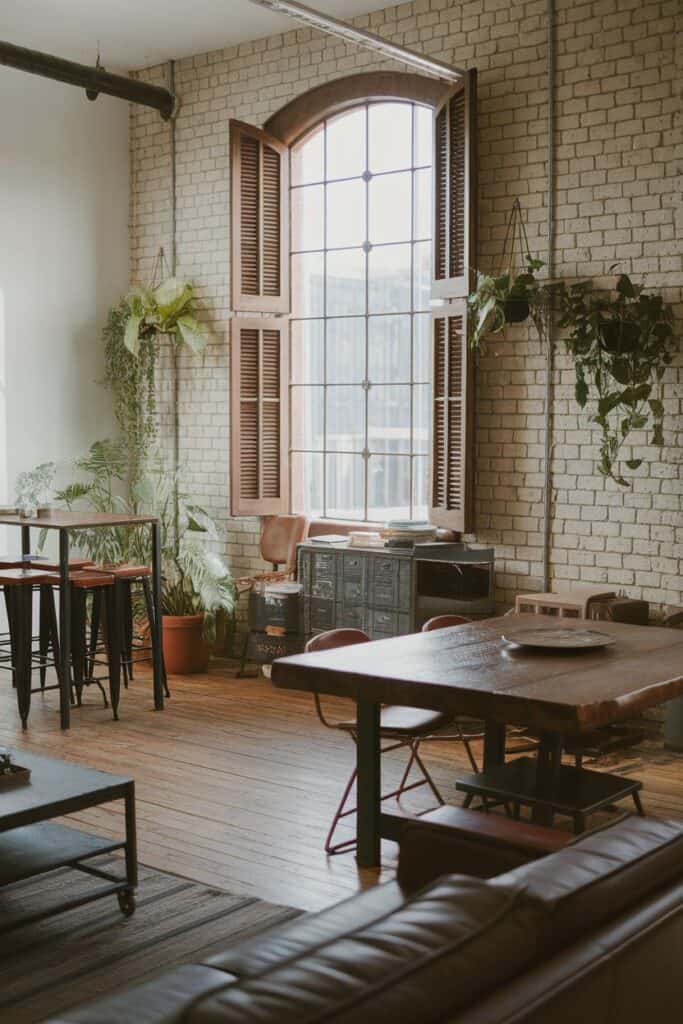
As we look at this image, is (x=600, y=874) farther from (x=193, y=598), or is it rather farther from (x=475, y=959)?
(x=193, y=598)

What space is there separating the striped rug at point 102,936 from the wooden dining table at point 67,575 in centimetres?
222

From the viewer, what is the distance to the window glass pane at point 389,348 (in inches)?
322

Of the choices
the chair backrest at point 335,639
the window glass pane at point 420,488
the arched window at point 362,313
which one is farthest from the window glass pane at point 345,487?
the chair backrest at point 335,639

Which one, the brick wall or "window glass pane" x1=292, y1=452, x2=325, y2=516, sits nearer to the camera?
the brick wall

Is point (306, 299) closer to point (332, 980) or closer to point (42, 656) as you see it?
point (42, 656)

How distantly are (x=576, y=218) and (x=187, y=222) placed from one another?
3.28m

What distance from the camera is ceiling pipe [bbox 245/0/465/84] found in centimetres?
625

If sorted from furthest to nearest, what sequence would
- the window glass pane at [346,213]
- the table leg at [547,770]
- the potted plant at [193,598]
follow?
the window glass pane at [346,213] → the potted plant at [193,598] → the table leg at [547,770]

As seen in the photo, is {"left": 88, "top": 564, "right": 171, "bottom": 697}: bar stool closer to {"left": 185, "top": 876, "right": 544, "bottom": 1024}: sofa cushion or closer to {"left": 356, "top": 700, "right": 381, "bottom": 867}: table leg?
{"left": 356, "top": 700, "right": 381, "bottom": 867}: table leg

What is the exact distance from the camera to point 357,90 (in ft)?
26.6

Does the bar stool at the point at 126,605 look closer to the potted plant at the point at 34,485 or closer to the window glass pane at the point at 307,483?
the potted plant at the point at 34,485

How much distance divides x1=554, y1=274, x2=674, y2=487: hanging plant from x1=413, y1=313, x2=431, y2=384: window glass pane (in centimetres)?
132

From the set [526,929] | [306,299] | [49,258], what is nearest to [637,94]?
[306,299]

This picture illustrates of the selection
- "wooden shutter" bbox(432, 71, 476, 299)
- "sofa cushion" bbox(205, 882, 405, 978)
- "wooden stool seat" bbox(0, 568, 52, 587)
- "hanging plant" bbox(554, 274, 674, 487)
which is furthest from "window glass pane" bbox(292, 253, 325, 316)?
"sofa cushion" bbox(205, 882, 405, 978)
